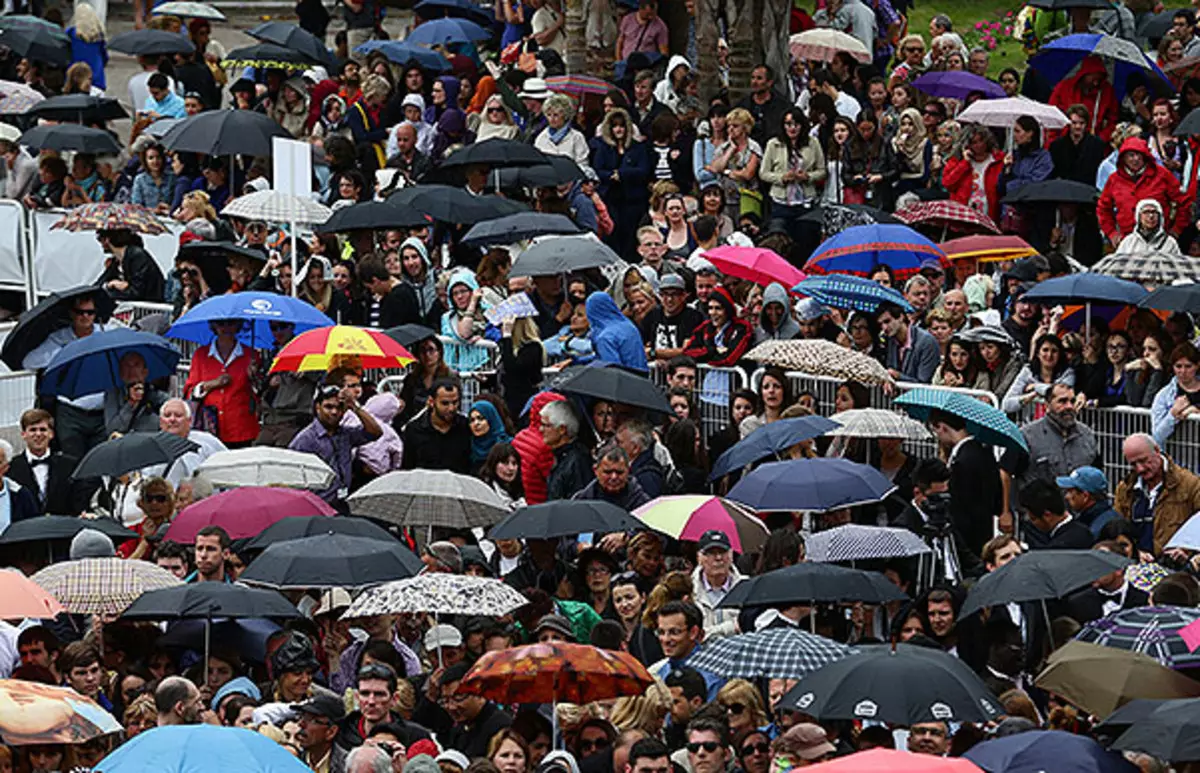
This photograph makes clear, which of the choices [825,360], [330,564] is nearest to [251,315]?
[825,360]

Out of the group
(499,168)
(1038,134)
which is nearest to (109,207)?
(499,168)

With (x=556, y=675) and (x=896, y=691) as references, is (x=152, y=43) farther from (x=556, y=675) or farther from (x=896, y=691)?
(x=896, y=691)

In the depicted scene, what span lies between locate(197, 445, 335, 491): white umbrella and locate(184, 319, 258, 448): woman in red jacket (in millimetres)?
2169

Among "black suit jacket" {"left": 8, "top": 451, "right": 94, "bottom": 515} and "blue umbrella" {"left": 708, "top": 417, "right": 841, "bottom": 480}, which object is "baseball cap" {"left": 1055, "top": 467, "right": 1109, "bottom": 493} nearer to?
"blue umbrella" {"left": 708, "top": 417, "right": 841, "bottom": 480}

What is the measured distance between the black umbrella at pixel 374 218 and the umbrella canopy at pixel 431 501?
5447 millimetres

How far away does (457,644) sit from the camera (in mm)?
16547

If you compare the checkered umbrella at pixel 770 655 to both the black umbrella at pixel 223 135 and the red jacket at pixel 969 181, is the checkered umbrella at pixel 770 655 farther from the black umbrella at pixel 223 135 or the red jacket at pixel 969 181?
the black umbrella at pixel 223 135

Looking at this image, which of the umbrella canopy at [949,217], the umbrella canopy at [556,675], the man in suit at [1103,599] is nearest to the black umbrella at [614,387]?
the man in suit at [1103,599]

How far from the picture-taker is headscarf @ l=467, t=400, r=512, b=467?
20969mm

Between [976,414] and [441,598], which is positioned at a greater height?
[976,414]

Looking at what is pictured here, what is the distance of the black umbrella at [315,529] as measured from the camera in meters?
17.7

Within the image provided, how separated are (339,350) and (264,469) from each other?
1332 mm

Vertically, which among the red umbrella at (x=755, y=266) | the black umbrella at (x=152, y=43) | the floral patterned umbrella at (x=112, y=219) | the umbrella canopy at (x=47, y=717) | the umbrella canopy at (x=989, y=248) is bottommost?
the umbrella canopy at (x=47, y=717)

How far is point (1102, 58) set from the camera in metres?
28.2
